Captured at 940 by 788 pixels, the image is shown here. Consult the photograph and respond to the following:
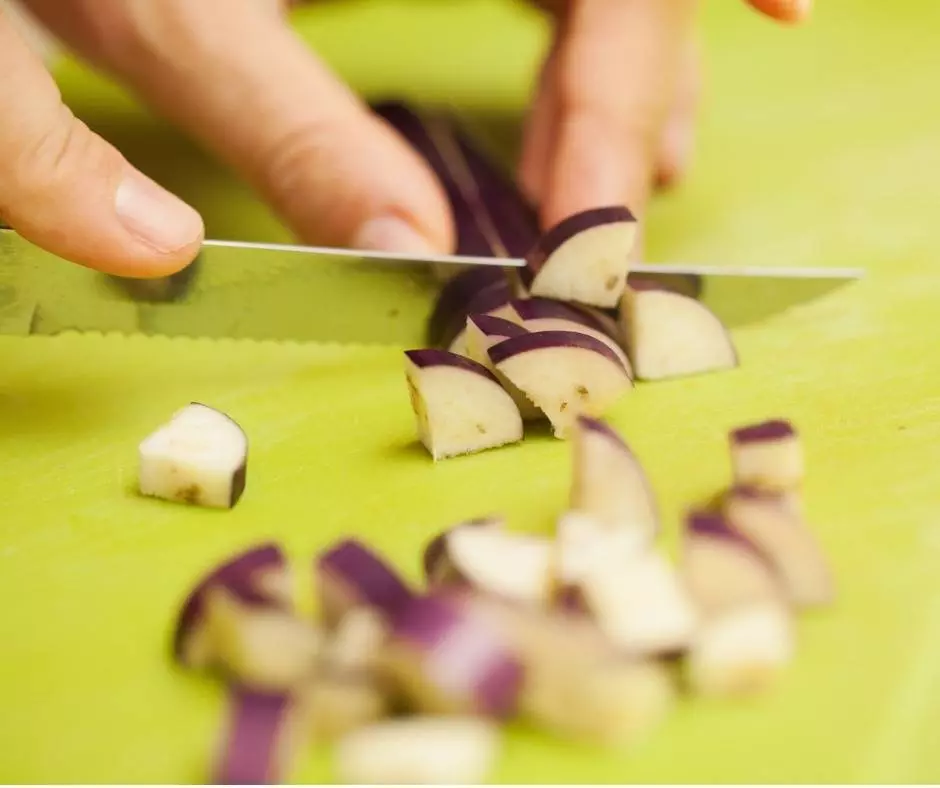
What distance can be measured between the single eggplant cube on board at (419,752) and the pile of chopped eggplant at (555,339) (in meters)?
0.44

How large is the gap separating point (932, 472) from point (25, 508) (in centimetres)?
96

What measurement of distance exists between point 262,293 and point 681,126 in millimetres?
1046

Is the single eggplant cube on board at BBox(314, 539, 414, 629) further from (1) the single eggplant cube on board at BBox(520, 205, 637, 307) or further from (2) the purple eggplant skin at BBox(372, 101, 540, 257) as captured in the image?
(2) the purple eggplant skin at BBox(372, 101, 540, 257)

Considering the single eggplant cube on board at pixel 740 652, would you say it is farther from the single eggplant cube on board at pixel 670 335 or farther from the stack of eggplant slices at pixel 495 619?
the single eggplant cube on board at pixel 670 335

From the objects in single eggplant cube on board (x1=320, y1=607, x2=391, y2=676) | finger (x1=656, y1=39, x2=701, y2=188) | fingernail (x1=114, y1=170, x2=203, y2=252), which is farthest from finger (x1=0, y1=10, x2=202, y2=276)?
finger (x1=656, y1=39, x2=701, y2=188)

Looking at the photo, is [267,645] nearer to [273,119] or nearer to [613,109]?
[273,119]

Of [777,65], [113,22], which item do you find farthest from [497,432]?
[777,65]

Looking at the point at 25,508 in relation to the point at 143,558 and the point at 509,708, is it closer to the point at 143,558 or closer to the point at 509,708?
the point at 143,558

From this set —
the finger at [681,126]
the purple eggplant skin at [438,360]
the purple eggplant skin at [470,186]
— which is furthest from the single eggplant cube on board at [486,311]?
the finger at [681,126]

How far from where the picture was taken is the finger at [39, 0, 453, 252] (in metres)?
1.59

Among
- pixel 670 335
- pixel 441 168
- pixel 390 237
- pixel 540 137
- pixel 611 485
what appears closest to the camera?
pixel 611 485

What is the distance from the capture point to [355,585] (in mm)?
928

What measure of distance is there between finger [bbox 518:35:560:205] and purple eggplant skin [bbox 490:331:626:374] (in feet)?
2.54

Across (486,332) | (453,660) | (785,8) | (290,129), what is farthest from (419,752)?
(785,8)
